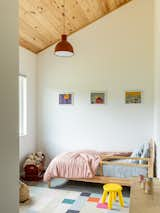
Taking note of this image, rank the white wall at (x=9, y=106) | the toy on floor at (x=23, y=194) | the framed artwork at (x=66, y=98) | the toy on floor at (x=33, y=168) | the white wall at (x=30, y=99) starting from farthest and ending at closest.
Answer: the framed artwork at (x=66, y=98) < the white wall at (x=30, y=99) < the toy on floor at (x=33, y=168) < the toy on floor at (x=23, y=194) < the white wall at (x=9, y=106)

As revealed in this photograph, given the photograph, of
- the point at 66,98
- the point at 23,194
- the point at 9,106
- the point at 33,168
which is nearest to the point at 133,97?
the point at 66,98

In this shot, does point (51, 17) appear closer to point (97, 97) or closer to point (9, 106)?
point (97, 97)

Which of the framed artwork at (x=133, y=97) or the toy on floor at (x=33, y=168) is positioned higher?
the framed artwork at (x=133, y=97)

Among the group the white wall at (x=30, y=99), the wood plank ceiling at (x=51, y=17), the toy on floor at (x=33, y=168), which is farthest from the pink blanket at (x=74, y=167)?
the wood plank ceiling at (x=51, y=17)

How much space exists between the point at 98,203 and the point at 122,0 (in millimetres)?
3919

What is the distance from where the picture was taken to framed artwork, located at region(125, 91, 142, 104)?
15.9ft

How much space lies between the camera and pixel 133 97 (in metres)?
4.88

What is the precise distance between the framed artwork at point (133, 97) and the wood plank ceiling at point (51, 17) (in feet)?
5.95

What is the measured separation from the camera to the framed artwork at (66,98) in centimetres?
521

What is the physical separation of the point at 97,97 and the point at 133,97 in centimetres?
78

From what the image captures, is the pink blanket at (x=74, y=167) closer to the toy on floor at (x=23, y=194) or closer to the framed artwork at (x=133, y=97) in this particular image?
the toy on floor at (x=23, y=194)

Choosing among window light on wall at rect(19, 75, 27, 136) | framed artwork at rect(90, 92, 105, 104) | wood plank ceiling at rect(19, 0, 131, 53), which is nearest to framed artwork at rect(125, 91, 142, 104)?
framed artwork at rect(90, 92, 105, 104)

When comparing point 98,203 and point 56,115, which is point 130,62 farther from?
point 98,203

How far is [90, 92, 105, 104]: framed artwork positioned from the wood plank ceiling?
150cm
